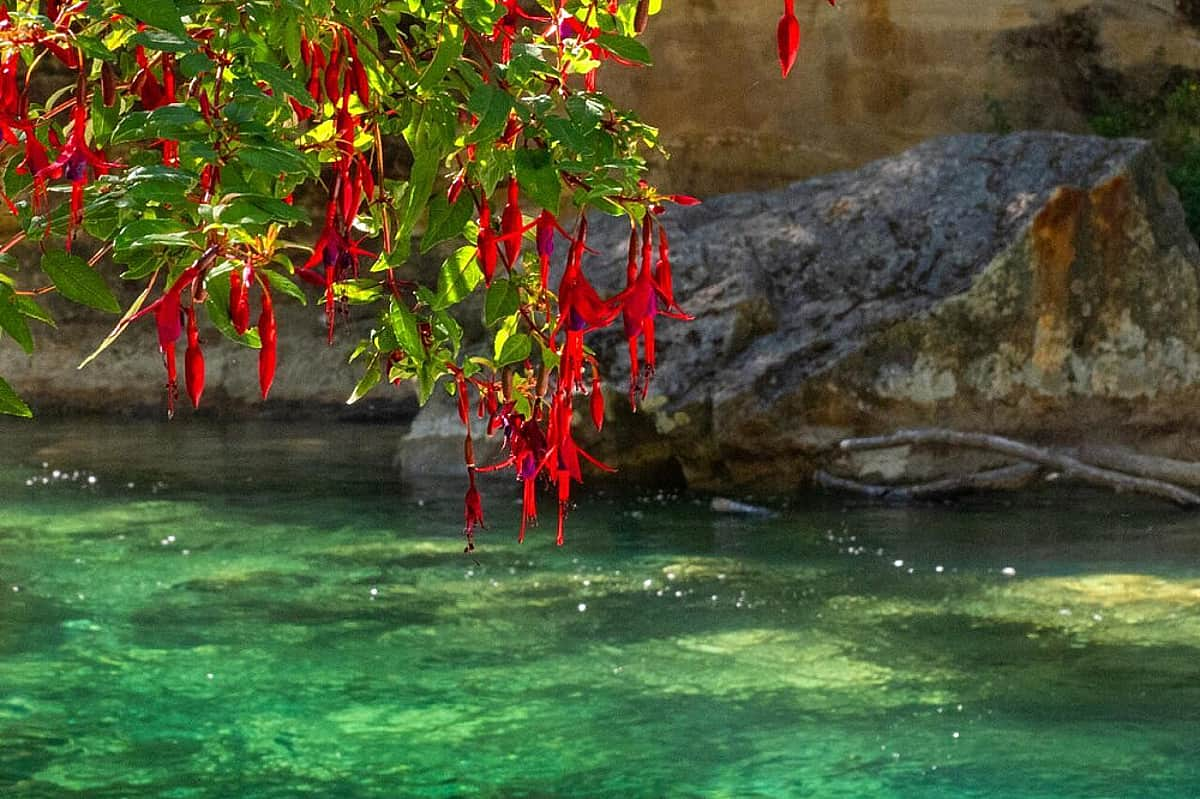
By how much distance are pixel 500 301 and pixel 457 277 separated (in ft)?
0.28

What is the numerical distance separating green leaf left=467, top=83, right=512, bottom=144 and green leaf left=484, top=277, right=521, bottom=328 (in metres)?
0.28

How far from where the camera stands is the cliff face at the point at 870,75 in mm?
18469

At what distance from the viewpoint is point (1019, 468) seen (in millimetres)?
10695

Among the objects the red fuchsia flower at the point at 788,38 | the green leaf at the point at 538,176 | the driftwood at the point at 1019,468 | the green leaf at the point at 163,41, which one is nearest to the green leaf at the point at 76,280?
the green leaf at the point at 163,41

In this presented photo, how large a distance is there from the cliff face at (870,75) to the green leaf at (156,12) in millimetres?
16841

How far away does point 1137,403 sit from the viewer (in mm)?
10953

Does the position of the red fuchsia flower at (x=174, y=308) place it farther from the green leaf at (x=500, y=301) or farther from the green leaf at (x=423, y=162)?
the green leaf at (x=500, y=301)

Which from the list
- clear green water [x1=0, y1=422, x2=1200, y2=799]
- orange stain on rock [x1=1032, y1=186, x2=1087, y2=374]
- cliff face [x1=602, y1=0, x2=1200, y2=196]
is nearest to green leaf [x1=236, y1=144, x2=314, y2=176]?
clear green water [x1=0, y1=422, x2=1200, y2=799]

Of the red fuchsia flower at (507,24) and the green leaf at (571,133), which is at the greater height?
the red fuchsia flower at (507,24)

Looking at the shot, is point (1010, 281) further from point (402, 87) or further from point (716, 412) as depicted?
point (402, 87)

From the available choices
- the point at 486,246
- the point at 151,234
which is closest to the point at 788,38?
the point at 486,246

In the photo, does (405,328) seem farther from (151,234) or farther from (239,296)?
(151,234)

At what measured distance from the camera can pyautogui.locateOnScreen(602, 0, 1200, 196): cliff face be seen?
1847 centimetres

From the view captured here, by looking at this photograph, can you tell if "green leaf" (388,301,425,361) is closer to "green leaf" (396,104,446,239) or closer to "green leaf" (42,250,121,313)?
"green leaf" (396,104,446,239)
